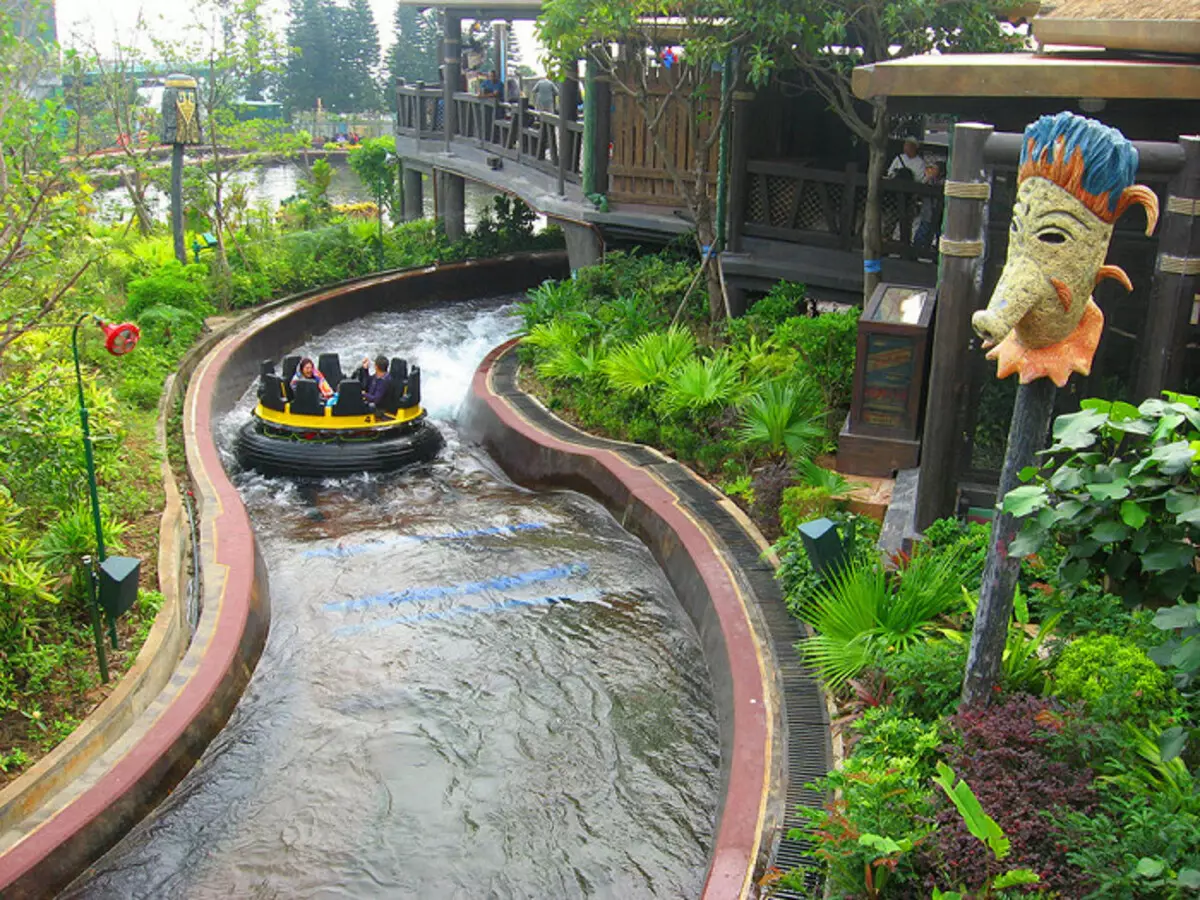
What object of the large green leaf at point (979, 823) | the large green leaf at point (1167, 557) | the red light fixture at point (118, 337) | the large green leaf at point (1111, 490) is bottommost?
the large green leaf at point (979, 823)

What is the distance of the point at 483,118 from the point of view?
21.7m

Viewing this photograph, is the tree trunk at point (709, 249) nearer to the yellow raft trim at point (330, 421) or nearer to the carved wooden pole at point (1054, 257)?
the yellow raft trim at point (330, 421)

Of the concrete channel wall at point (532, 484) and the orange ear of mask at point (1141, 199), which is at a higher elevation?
the orange ear of mask at point (1141, 199)

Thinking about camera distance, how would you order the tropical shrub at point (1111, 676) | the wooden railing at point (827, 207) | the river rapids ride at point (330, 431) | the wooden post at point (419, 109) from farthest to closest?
the wooden post at point (419, 109)
the river rapids ride at point (330, 431)
the wooden railing at point (827, 207)
the tropical shrub at point (1111, 676)

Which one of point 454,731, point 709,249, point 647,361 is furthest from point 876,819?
point 709,249

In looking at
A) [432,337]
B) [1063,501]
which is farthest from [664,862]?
[432,337]

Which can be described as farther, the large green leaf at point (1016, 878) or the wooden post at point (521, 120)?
the wooden post at point (521, 120)

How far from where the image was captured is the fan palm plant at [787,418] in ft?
34.4

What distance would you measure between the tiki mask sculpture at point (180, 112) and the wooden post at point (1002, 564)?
52.0 feet

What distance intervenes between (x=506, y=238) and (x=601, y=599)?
1513cm

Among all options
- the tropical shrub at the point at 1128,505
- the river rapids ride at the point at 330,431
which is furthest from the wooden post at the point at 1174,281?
the river rapids ride at the point at 330,431

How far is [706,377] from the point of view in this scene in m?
11.7

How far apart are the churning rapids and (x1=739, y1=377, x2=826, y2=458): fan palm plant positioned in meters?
1.52

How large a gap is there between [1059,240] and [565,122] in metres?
13.9
